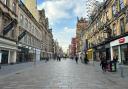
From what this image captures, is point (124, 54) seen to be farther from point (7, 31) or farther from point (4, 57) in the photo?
point (4, 57)

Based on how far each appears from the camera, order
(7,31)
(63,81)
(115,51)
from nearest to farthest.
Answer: (63,81) → (7,31) → (115,51)

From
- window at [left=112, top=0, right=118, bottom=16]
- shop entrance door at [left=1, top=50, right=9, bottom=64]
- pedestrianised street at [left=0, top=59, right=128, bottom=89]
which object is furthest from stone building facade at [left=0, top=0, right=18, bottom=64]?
window at [left=112, top=0, right=118, bottom=16]

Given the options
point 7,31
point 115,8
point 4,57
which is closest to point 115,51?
point 115,8

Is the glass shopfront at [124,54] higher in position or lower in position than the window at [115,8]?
lower

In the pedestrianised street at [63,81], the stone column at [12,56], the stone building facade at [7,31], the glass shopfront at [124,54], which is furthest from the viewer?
the stone column at [12,56]

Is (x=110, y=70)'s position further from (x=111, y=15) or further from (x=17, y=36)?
(x=17, y=36)

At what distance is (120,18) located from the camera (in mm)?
28281

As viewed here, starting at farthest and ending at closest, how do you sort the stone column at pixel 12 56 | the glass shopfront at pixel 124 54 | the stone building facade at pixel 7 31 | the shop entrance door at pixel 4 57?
the stone column at pixel 12 56 < the shop entrance door at pixel 4 57 < the stone building facade at pixel 7 31 < the glass shopfront at pixel 124 54

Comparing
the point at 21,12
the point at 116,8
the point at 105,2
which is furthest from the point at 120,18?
the point at 21,12

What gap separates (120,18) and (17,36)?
1954cm

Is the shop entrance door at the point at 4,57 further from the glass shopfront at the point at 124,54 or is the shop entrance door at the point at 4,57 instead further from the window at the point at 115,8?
the window at the point at 115,8

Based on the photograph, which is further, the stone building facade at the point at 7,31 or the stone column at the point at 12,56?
the stone column at the point at 12,56

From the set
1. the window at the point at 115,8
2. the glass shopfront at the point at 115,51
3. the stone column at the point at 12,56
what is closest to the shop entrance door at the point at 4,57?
the stone column at the point at 12,56

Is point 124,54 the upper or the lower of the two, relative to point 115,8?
lower
